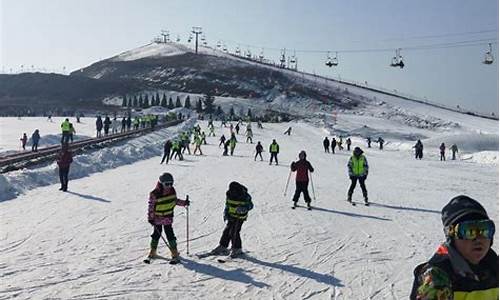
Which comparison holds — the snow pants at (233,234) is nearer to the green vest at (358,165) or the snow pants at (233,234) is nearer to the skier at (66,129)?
the green vest at (358,165)

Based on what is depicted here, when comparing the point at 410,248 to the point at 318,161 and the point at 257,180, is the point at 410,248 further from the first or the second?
the point at 318,161

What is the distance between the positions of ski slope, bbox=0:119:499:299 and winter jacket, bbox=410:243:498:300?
16.3 ft

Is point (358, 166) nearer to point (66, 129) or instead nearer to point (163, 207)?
point (163, 207)

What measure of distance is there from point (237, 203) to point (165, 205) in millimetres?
1293

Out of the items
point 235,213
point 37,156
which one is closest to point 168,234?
point 235,213

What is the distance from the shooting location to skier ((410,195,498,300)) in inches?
101

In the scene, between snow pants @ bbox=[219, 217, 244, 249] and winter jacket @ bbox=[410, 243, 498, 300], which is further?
snow pants @ bbox=[219, 217, 244, 249]

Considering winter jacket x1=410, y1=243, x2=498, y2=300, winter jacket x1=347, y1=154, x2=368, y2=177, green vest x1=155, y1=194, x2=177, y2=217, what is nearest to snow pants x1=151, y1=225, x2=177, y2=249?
green vest x1=155, y1=194, x2=177, y2=217

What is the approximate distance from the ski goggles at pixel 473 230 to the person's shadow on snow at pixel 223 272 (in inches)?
218

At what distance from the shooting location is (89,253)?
30.7 ft

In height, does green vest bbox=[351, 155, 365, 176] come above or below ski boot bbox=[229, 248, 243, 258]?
above

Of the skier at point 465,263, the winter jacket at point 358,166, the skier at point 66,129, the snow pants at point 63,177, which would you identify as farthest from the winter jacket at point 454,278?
the skier at point 66,129

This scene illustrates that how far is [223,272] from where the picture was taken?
8469 millimetres

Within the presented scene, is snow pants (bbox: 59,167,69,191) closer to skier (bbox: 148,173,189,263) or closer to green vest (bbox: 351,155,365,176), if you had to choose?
green vest (bbox: 351,155,365,176)
